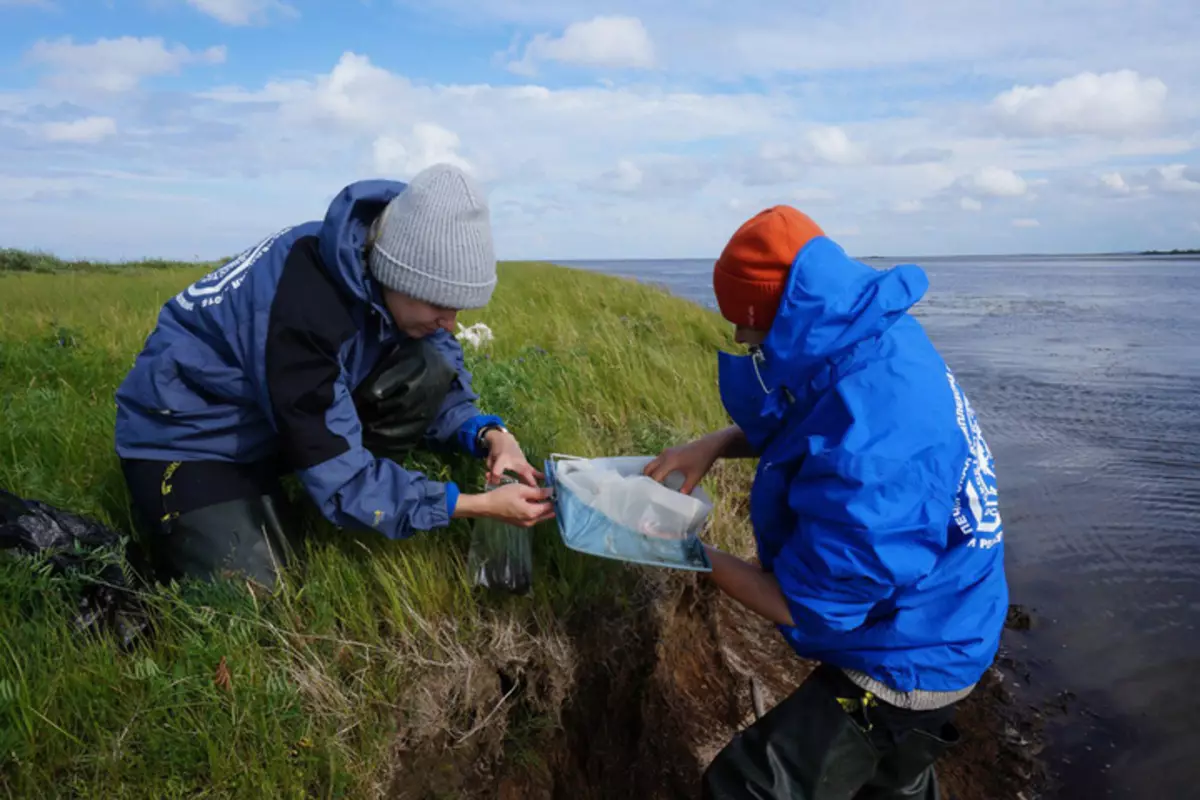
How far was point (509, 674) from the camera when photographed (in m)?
2.51

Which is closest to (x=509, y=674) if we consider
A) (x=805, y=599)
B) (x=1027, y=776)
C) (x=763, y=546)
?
(x=763, y=546)

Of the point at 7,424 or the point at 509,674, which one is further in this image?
the point at 7,424

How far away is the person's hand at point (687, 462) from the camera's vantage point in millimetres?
2418

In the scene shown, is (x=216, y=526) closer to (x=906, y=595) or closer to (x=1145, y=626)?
(x=906, y=595)

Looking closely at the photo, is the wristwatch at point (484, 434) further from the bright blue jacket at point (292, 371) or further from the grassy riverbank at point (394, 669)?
the bright blue jacket at point (292, 371)

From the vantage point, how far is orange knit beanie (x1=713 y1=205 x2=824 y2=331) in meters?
1.83

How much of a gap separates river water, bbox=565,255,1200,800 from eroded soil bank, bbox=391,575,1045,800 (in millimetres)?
295

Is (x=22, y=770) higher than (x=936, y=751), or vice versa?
(x=22, y=770)

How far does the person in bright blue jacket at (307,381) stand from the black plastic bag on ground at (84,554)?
168 millimetres

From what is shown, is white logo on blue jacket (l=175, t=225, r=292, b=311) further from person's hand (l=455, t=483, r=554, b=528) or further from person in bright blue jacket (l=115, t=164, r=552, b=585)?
person's hand (l=455, t=483, r=554, b=528)

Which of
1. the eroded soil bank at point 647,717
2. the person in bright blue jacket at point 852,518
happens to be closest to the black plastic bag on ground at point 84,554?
the eroded soil bank at point 647,717

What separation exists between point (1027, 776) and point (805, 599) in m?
1.97

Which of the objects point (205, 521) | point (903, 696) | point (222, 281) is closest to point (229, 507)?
point (205, 521)

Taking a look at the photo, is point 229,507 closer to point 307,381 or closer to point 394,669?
point 307,381
